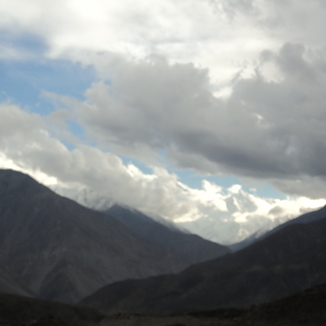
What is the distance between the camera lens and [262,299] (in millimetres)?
175750

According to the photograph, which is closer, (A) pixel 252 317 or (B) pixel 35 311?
(A) pixel 252 317

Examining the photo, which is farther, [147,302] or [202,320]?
[147,302]

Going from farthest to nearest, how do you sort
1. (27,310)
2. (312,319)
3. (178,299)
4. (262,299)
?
(178,299) < (262,299) < (27,310) < (312,319)

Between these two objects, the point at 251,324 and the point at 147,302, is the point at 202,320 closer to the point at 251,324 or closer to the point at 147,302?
the point at 251,324

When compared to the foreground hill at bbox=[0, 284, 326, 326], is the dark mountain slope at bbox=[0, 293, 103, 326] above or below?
below

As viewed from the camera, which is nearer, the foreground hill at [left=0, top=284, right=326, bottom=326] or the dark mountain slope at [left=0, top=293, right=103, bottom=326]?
the foreground hill at [left=0, top=284, right=326, bottom=326]

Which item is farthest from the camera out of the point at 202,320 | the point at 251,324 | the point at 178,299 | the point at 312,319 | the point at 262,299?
the point at 178,299

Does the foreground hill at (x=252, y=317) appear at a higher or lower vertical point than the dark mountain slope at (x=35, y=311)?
higher

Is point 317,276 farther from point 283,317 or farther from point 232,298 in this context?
point 283,317

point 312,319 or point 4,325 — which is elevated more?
point 312,319

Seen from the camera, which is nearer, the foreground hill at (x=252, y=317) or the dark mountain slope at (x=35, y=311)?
the foreground hill at (x=252, y=317)

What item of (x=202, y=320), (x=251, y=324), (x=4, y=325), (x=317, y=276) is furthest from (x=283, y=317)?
(x=317, y=276)

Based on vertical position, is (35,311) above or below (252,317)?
below

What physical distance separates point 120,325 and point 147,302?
132746 mm
